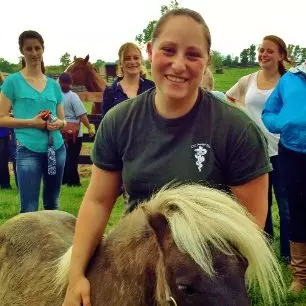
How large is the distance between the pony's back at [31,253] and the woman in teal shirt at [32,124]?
1.59 m

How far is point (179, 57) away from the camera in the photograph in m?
2.55

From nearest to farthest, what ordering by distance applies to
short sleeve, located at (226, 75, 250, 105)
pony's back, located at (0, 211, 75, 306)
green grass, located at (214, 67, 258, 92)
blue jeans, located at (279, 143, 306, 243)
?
pony's back, located at (0, 211, 75, 306), blue jeans, located at (279, 143, 306, 243), short sleeve, located at (226, 75, 250, 105), green grass, located at (214, 67, 258, 92)

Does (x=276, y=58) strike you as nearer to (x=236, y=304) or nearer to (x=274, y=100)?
(x=274, y=100)

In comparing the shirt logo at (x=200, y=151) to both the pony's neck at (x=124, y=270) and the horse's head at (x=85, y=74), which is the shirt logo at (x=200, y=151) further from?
the horse's head at (x=85, y=74)

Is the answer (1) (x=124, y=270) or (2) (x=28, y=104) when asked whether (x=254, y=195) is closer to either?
(1) (x=124, y=270)

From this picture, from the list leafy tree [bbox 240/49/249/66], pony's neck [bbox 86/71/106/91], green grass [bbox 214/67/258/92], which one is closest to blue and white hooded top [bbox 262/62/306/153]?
pony's neck [bbox 86/71/106/91]

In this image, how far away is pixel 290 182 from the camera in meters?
5.12

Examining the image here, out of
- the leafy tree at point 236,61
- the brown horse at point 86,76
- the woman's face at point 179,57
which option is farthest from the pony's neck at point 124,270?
the leafy tree at point 236,61

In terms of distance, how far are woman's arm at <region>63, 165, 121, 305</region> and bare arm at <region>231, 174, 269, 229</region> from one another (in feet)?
2.06

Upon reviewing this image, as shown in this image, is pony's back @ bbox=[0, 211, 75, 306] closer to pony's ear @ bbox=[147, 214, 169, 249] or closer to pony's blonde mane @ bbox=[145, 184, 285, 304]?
pony's ear @ bbox=[147, 214, 169, 249]

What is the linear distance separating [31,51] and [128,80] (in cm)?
115

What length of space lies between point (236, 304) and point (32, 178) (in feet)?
12.0

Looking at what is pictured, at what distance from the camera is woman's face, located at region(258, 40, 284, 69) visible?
6.01 m

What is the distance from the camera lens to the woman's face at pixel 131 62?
602cm
